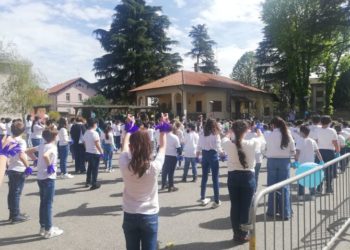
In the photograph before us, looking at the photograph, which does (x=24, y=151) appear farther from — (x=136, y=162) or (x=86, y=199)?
(x=136, y=162)

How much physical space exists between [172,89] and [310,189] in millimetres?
37777

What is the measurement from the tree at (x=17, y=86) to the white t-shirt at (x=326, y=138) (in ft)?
118

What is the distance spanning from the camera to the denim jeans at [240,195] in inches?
242

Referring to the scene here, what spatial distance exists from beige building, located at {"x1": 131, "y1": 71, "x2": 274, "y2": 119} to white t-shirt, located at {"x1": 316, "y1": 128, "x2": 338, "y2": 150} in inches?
1241

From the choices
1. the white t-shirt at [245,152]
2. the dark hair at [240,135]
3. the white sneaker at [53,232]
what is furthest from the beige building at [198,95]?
the dark hair at [240,135]

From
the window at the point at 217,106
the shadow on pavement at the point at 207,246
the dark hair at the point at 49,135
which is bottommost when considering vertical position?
the shadow on pavement at the point at 207,246

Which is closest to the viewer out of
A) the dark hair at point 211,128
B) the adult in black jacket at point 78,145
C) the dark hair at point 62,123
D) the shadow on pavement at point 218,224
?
the shadow on pavement at point 218,224

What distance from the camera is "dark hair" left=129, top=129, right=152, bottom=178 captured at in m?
3.97

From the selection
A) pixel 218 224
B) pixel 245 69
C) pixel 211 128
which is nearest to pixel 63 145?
pixel 211 128

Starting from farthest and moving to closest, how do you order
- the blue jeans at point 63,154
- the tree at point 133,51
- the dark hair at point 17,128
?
the tree at point 133,51, the blue jeans at point 63,154, the dark hair at point 17,128

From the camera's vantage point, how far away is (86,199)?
952cm

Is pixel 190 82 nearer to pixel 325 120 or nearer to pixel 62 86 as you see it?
pixel 325 120

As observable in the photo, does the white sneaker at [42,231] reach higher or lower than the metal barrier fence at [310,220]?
lower

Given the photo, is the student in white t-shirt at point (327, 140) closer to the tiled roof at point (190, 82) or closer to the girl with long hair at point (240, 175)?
the girl with long hair at point (240, 175)
